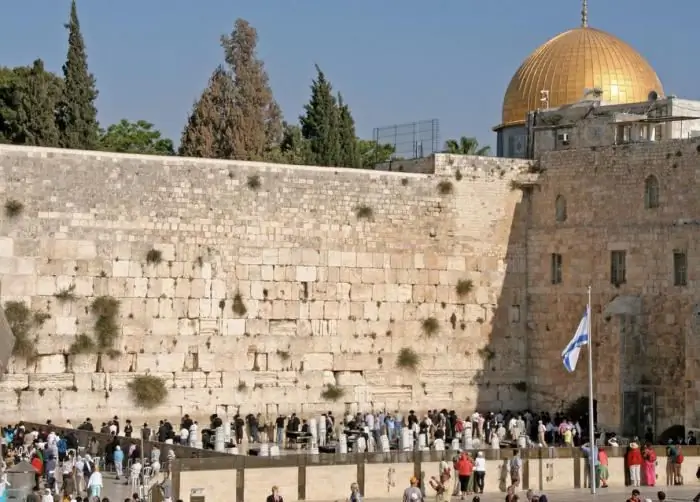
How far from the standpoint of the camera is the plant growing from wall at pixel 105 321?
76.9 feet

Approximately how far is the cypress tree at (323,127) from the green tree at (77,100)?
7.07 meters

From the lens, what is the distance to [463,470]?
1900 centimetres

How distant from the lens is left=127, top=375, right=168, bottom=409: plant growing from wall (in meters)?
23.7

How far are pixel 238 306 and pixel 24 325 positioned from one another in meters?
4.31

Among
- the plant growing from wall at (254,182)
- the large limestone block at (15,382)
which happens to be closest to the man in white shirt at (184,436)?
the large limestone block at (15,382)

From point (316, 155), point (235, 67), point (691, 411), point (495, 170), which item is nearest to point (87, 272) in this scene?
point (495, 170)

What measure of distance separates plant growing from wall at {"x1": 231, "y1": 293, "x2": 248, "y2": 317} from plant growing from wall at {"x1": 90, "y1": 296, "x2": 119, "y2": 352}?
246 centimetres

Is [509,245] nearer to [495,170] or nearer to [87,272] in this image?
[495,170]

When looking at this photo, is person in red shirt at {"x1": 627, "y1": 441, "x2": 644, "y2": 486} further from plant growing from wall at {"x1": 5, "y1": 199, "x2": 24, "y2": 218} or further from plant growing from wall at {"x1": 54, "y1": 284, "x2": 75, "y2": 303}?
plant growing from wall at {"x1": 5, "y1": 199, "x2": 24, "y2": 218}

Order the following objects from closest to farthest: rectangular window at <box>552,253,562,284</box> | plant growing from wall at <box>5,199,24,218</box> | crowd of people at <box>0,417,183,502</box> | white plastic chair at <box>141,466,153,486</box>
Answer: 1. crowd of people at <box>0,417,183,502</box>
2. white plastic chair at <box>141,466,153,486</box>
3. plant growing from wall at <box>5,199,24,218</box>
4. rectangular window at <box>552,253,562,284</box>

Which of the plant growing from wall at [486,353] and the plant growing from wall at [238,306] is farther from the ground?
the plant growing from wall at [238,306]

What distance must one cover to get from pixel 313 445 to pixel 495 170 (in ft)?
26.5

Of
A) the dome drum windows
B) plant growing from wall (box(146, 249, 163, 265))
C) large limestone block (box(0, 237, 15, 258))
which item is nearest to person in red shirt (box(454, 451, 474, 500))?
plant growing from wall (box(146, 249, 163, 265))

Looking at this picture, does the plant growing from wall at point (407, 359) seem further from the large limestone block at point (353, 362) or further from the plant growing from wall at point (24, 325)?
the plant growing from wall at point (24, 325)
